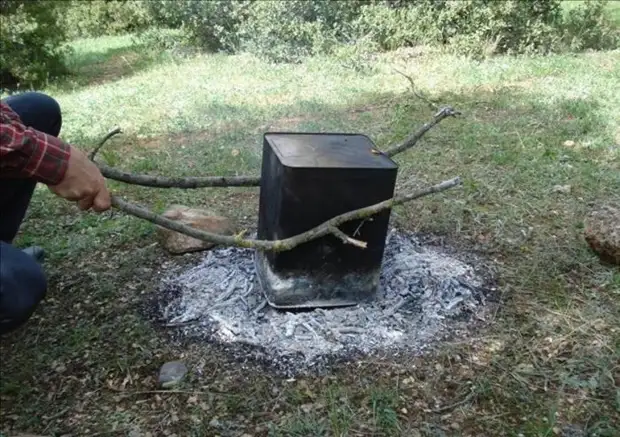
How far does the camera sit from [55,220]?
9.75 feet

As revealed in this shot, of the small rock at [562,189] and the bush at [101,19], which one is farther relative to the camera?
Answer: the bush at [101,19]

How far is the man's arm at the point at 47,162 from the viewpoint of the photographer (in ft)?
4.80

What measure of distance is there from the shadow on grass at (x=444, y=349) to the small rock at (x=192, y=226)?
79 mm

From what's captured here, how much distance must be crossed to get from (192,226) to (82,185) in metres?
1.05

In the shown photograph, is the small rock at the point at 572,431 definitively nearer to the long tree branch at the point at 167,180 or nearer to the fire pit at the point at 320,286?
the fire pit at the point at 320,286

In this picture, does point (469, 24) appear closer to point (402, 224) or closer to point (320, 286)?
point (402, 224)

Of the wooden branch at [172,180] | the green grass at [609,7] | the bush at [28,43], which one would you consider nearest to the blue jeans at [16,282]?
the wooden branch at [172,180]

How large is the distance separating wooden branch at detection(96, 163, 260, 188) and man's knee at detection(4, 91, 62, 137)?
22cm

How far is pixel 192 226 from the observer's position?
8.63 ft

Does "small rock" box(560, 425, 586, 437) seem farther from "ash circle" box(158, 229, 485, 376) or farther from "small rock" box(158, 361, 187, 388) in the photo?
"small rock" box(158, 361, 187, 388)

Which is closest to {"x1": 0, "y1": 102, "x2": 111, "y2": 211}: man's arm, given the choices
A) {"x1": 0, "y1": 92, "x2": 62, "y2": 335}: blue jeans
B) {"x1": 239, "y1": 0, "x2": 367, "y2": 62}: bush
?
{"x1": 0, "y1": 92, "x2": 62, "y2": 335}: blue jeans

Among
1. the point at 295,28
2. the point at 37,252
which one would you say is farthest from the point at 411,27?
the point at 37,252

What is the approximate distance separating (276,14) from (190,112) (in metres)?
2.37

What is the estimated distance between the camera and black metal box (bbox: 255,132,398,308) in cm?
199
